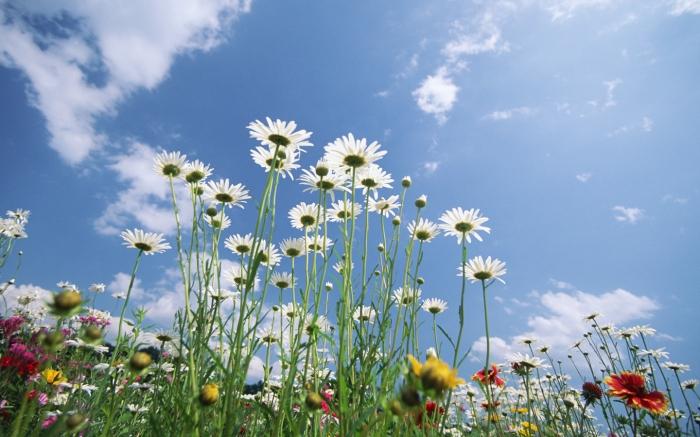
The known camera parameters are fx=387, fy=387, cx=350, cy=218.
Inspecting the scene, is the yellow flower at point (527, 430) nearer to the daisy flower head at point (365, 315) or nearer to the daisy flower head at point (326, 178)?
the daisy flower head at point (365, 315)

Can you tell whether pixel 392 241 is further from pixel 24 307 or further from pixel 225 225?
pixel 24 307

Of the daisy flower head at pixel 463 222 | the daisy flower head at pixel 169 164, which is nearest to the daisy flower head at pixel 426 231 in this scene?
the daisy flower head at pixel 463 222

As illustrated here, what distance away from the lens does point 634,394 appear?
2.27 meters

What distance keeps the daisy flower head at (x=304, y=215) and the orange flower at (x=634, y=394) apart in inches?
79.5

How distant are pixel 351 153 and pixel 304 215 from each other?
627mm

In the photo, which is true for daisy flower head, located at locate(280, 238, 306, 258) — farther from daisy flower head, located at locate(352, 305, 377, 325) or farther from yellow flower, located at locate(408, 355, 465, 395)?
yellow flower, located at locate(408, 355, 465, 395)

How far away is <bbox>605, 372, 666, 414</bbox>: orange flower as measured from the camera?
217 centimetres

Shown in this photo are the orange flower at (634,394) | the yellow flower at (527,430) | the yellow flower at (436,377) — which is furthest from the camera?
the orange flower at (634,394)

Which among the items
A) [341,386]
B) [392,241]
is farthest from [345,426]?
[392,241]

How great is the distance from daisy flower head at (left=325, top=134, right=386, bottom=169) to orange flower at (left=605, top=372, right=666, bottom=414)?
194 cm

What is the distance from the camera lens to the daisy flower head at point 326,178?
1962 millimetres

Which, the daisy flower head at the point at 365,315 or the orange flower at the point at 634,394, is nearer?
the daisy flower head at the point at 365,315

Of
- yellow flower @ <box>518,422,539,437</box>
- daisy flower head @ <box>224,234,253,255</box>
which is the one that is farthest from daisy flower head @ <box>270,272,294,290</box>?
yellow flower @ <box>518,422,539,437</box>

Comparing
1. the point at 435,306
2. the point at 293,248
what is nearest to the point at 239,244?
the point at 293,248
